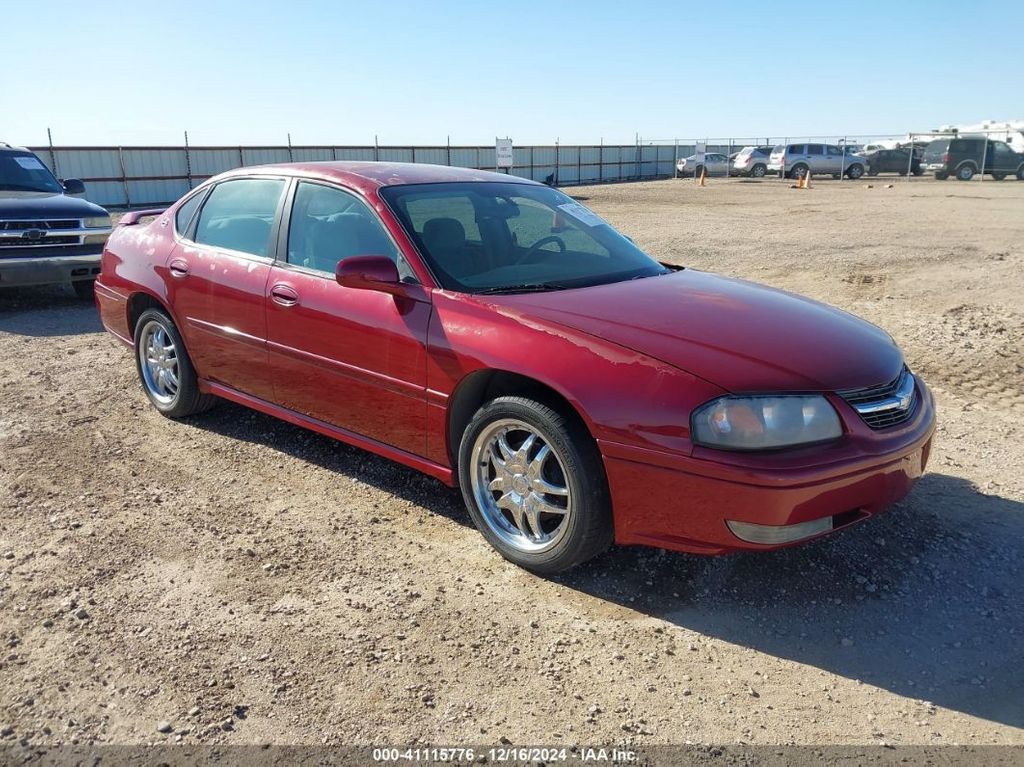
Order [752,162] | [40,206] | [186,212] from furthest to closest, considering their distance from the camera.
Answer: [752,162], [40,206], [186,212]

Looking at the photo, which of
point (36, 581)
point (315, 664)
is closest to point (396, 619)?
point (315, 664)

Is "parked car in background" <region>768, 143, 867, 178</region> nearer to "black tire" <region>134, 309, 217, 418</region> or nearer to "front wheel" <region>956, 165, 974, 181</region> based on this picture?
"front wheel" <region>956, 165, 974, 181</region>

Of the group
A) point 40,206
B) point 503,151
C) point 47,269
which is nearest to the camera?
point 47,269

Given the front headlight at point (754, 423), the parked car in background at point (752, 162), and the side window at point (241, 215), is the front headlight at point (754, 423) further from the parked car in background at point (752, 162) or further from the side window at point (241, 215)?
the parked car in background at point (752, 162)

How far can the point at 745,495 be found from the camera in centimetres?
291

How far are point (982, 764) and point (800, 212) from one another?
20.0 m

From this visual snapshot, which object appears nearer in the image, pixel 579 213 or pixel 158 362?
pixel 579 213

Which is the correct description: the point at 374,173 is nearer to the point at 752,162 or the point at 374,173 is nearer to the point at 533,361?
the point at 533,361

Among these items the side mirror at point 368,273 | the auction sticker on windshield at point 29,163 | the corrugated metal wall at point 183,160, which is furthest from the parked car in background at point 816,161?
the side mirror at point 368,273

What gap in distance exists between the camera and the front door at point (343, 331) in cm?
381

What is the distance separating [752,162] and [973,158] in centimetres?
1019

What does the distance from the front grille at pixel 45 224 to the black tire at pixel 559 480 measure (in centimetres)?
747

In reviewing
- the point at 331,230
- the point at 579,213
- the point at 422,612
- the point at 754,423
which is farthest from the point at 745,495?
the point at 331,230

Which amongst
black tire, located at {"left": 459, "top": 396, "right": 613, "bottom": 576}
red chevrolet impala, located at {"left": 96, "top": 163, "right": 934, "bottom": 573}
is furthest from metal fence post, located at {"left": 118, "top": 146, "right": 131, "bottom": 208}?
black tire, located at {"left": 459, "top": 396, "right": 613, "bottom": 576}
